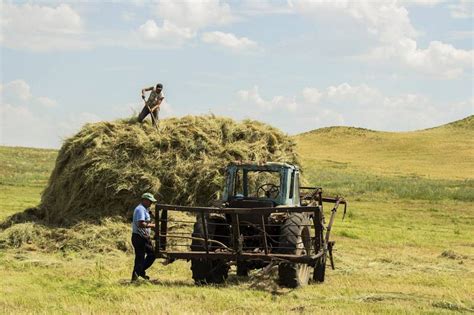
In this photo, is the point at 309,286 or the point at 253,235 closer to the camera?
the point at 253,235

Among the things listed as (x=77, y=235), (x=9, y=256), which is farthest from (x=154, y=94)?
(x=9, y=256)

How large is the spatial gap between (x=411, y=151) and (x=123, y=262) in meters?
75.5

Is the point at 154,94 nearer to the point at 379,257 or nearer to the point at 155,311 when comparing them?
the point at 379,257

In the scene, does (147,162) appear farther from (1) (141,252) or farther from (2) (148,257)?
(1) (141,252)

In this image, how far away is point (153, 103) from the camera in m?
18.9

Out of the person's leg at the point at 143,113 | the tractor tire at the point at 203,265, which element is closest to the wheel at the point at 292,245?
the tractor tire at the point at 203,265

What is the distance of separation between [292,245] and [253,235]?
874mm

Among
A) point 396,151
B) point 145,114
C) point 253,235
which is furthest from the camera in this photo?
point 396,151

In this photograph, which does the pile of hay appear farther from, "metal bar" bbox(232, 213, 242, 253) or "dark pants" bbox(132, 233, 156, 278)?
"metal bar" bbox(232, 213, 242, 253)

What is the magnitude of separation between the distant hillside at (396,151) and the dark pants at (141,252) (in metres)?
47.5

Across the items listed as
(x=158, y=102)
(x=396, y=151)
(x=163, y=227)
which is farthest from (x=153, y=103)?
(x=396, y=151)

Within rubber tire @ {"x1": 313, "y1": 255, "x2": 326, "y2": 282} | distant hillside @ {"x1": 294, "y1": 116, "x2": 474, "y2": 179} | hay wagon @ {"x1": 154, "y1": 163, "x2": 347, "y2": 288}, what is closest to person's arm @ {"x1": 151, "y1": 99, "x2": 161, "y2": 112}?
hay wagon @ {"x1": 154, "y1": 163, "x2": 347, "y2": 288}

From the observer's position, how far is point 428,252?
18.8 meters

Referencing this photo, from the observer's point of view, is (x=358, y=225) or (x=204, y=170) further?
(x=358, y=225)
